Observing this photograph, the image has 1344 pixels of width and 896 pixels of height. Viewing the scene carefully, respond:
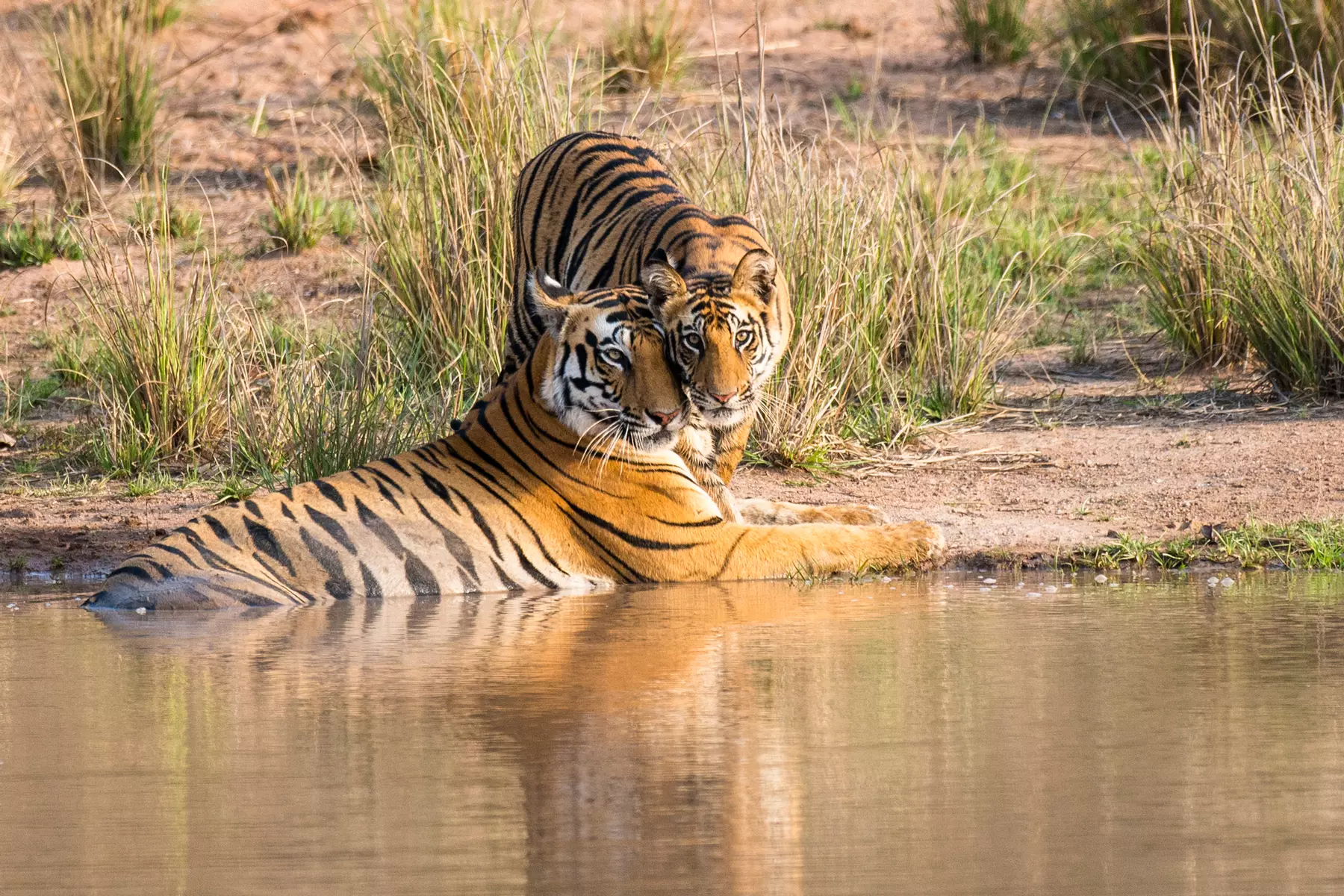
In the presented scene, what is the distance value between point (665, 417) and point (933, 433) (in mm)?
2291

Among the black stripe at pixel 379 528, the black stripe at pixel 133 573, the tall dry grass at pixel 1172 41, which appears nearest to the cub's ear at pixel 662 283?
the black stripe at pixel 379 528

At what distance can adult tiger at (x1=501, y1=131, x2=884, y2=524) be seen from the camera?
584 cm

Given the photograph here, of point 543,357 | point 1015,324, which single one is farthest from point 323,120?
point 543,357

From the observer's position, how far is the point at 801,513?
6.57 meters

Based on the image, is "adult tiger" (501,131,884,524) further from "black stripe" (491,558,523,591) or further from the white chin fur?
"black stripe" (491,558,523,591)

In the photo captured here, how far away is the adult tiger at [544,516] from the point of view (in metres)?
5.88

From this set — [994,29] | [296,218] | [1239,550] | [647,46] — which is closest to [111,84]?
[296,218]

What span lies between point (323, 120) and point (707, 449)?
20.4 ft

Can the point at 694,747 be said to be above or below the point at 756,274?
below

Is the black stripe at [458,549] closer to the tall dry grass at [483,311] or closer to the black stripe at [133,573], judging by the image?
the black stripe at [133,573]

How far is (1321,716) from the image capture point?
399 centimetres

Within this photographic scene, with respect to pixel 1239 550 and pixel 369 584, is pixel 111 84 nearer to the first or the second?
pixel 369 584

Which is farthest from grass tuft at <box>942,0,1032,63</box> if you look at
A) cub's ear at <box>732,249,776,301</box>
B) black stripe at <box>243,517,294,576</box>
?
black stripe at <box>243,517,294,576</box>

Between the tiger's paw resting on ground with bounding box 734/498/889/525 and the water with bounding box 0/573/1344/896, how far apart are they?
795mm
